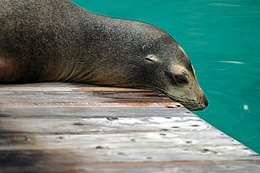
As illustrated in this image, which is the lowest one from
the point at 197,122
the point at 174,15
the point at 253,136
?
the point at 253,136

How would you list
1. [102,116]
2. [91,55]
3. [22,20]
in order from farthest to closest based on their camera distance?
[91,55] → [22,20] → [102,116]

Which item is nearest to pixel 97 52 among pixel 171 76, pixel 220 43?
pixel 171 76

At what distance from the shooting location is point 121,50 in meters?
4.33

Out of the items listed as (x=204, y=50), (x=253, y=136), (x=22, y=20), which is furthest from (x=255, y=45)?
(x=22, y=20)

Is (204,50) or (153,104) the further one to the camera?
(204,50)

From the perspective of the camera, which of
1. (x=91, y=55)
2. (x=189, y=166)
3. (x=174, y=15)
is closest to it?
(x=189, y=166)

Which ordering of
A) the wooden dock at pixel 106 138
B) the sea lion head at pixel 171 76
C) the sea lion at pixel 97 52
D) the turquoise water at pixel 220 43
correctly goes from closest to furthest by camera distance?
the wooden dock at pixel 106 138
the sea lion at pixel 97 52
the sea lion head at pixel 171 76
the turquoise water at pixel 220 43

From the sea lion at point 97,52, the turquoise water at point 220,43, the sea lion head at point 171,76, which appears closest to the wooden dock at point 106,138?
the sea lion at point 97,52

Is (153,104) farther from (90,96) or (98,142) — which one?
(98,142)

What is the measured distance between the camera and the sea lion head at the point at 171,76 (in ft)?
14.1

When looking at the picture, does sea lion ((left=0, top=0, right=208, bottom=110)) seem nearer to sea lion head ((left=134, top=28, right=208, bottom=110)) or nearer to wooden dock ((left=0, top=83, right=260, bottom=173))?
sea lion head ((left=134, top=28, right=208, bottom=110))

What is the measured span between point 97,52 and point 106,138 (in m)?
1.92

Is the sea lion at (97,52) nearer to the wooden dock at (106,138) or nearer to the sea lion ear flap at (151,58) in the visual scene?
the sea lion ear flap at (151,58)

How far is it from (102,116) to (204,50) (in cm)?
515
